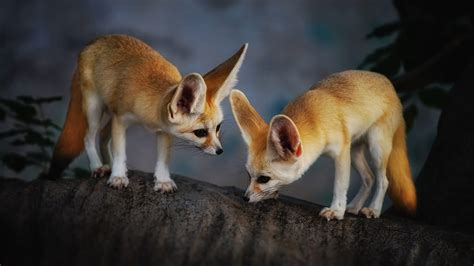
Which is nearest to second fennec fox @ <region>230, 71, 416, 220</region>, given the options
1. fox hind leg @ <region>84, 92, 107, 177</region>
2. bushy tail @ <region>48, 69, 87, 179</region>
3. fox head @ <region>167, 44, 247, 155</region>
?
fox head @ <region>167, 44, 247, 155</region>

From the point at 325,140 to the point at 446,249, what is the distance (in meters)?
0.80

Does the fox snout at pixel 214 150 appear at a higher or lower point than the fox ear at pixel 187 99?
lower

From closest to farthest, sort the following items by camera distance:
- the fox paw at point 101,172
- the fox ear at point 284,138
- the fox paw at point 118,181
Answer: the fox ear at point 284,138 → the fox paw at point 118,181 → the fox paw at point 101,172

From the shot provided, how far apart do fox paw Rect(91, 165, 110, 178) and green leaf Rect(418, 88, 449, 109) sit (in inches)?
100

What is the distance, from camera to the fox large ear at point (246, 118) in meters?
3.96

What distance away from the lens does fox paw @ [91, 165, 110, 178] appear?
14.7ft

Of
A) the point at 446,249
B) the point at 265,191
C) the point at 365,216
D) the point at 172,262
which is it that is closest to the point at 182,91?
the point at 265,191

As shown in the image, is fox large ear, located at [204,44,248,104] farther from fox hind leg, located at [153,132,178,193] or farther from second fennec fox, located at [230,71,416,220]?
fox hind leg, located at [153,132,178,193]

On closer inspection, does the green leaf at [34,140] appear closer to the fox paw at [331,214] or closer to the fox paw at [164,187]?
the fox paw at [164,187]

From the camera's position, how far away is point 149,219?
4.29 metres

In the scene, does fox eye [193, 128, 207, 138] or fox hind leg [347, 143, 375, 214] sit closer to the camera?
fox eye [193, 128, 207, 138]

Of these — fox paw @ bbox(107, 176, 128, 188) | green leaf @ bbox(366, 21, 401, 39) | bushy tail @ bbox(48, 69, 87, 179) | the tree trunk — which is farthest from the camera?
green leaf @ bbox(366, 21, 401, 39)

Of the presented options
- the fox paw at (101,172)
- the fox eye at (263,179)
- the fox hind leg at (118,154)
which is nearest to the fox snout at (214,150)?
the fox eye at (263,179)

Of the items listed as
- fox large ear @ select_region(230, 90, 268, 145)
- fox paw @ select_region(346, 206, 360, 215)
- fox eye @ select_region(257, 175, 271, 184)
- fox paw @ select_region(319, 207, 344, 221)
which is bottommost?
fox paw @ select_region(346, 206, 360, 215)
